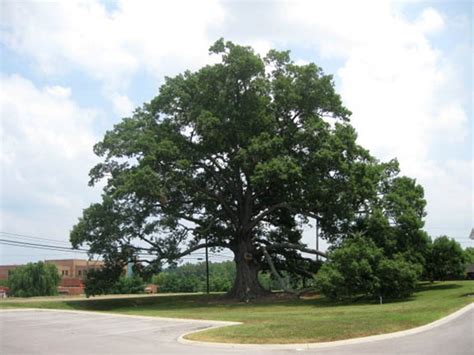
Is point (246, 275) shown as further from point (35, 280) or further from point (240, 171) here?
point (35, 280)

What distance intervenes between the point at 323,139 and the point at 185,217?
1296cm

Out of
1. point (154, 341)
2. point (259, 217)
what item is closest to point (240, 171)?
point (259, 217)

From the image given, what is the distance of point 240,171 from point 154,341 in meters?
27.4

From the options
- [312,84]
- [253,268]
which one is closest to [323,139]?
[312,84]

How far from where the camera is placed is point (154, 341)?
1609cm

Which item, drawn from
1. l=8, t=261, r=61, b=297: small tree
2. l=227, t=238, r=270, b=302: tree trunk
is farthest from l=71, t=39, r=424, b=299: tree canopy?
l=8, t=261, r=61, b=297: small tree

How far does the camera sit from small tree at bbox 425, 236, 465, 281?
41812 millimetres

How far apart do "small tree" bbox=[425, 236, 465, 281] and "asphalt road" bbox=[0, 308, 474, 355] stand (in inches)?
922

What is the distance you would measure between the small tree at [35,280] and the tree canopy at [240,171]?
50.4 metres

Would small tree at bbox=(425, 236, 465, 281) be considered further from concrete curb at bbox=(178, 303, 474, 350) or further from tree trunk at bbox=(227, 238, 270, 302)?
concrete curb at bbox=(178, 303, 474, 350)

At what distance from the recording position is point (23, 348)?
1432 centimetres

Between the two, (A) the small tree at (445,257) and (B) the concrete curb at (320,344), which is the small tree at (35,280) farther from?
(B) the concrete curb at (320,344)

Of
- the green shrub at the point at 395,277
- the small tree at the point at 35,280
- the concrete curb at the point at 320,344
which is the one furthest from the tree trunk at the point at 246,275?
the small tree at the point at 35,280

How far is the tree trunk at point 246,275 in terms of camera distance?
140ft
